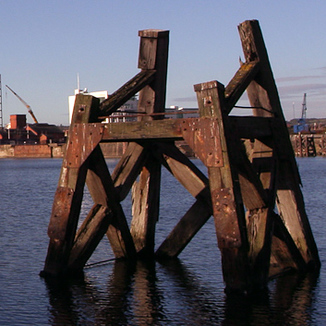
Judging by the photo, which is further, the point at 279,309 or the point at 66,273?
the point at 66,273

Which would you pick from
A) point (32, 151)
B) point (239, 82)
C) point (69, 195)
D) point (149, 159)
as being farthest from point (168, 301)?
point (32, 151)

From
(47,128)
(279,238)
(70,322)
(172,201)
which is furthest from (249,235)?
(47,128)

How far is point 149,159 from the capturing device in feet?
44.5

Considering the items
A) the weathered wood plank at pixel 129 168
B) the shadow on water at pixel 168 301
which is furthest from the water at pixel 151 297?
the weathered wood plank at pixel 129 168

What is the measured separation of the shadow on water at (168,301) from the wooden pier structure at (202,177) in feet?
1.11

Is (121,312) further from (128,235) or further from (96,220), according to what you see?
(128,235)

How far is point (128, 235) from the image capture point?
13.5 metres

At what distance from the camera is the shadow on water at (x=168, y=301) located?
10.2 m

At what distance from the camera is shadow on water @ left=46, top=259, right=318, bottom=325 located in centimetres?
1025

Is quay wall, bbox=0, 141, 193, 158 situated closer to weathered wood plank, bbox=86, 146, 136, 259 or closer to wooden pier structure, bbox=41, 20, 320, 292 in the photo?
wooden pier structure, bbox=41, 20, 320, 292

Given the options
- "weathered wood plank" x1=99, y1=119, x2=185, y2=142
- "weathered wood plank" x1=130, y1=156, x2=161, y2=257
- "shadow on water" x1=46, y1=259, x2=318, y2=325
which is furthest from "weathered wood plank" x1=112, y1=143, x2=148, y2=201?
"shadow on water" x1=46, y1=259, x2=318, y2=325

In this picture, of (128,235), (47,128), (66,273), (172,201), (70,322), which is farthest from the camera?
(47,128)

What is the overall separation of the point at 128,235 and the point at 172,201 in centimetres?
2193

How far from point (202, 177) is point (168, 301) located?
2410mm
